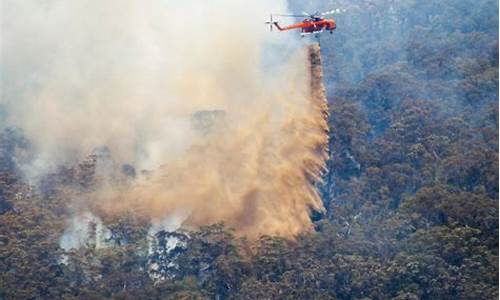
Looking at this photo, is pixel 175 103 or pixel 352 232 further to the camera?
pixel 175 103

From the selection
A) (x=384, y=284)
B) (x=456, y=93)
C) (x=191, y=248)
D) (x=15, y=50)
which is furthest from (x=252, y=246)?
(x=456, y=93)

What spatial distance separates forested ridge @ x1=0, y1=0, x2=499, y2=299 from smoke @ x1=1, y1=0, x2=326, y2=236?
138 cm

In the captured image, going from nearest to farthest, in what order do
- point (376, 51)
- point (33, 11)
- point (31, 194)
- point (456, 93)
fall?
point (31, 194) < point (33, 11) < point (456, 93) < point (376, 51)

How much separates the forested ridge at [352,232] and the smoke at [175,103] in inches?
54.3

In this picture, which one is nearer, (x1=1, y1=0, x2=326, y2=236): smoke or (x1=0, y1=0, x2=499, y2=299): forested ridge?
(x1=0, y1=0, x2=499, y2=299): forested ridge

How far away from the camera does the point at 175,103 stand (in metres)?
57.1

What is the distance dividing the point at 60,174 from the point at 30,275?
26.6ft

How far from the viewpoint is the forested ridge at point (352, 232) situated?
4856 cm

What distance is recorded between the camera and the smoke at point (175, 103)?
5216 cm

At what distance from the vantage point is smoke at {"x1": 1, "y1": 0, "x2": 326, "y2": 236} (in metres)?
52.2

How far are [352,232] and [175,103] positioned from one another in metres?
11.1

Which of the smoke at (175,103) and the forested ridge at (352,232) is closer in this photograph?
the forested ridge at (352,232)

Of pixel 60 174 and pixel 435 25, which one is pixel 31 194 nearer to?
pixel 60 174

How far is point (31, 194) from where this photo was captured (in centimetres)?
5700
